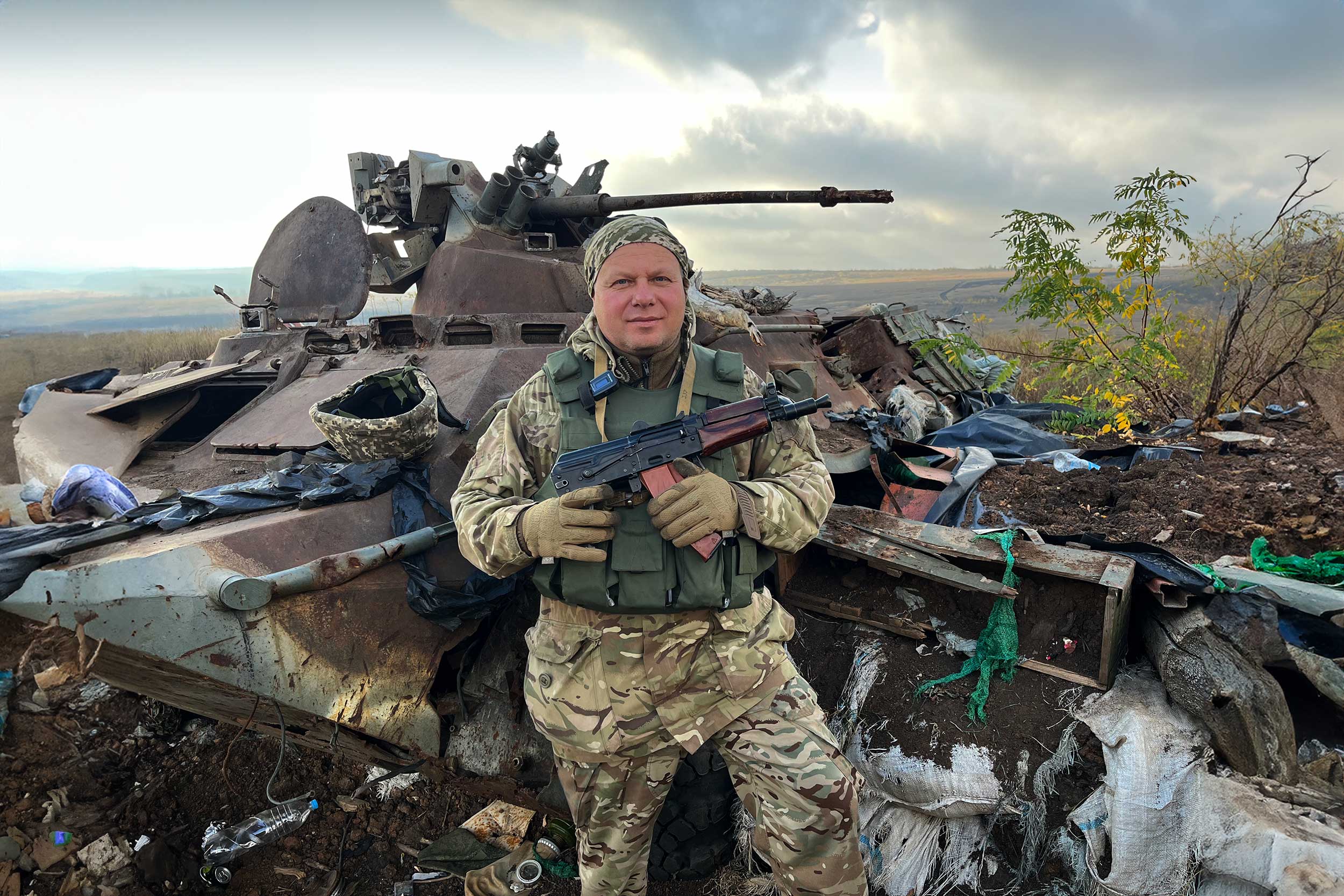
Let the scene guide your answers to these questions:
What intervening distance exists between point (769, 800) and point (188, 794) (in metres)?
2.62

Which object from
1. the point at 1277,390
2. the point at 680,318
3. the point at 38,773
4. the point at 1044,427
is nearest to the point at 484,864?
the point at 38,773

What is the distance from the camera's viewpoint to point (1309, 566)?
9.59 feet

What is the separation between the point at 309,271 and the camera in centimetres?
588

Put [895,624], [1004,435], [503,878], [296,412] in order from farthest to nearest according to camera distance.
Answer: [1004,435] → [296,412] → [895,624] → [503,878]

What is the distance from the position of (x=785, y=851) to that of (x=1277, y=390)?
6.81 m

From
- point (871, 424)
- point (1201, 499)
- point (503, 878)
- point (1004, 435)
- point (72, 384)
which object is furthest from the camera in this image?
point (72, 384)

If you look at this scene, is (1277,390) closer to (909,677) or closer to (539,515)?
(909,677)

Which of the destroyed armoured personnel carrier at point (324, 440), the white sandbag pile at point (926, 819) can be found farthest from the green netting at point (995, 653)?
the destroyed armoured personnel carrier at point (324, 440)

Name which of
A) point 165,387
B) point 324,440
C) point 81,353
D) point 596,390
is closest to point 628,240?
point 596,390

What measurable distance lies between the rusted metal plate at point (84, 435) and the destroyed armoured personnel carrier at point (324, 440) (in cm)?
1

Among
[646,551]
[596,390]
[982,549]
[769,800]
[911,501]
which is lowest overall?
[769,800]

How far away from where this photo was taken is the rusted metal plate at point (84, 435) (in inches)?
174

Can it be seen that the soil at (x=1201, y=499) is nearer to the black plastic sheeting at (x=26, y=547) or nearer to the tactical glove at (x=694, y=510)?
the tactical glove at (x=694, y=510)

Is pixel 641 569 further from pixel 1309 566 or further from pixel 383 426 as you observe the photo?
pixel 1309 566
